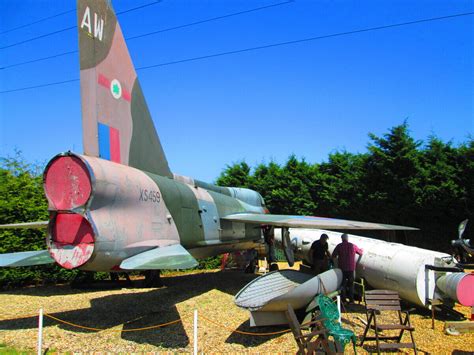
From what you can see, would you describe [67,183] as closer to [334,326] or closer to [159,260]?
[159,260]

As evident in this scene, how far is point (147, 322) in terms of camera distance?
26.6 feet

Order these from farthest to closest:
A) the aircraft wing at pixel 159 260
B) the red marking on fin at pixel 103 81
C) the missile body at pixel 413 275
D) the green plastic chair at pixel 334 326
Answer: the missile body at pixel 413 275
the red marking on fin at pixel 103 81
the aircraft wing at pixel 159 260
the green plastic chair at pixel 334 326

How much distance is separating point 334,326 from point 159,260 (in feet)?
9.46

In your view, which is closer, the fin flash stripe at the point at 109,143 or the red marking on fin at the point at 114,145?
the fin flash stripe at the point at 109,143

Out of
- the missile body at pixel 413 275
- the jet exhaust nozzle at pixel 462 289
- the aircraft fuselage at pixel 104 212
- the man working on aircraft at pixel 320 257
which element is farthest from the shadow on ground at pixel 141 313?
the jet exhaust nozzle at pixel 462 289

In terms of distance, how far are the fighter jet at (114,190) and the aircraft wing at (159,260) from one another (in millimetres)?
16

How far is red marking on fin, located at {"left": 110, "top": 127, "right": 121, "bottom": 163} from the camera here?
24.8ft

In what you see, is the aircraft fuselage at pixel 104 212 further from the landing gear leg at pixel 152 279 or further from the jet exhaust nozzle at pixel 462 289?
the jet exhaust nozzle at pixel 462 289

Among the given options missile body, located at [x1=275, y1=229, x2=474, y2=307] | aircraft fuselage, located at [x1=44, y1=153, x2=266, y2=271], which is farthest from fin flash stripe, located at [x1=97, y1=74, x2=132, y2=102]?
missile body, located at [x1=275, y1=229, x2=474, y2=307]

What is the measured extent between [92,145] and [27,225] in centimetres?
503

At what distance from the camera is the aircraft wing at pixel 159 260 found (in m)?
6.20

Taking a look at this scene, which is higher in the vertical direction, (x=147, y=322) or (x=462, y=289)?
(x=462, y=289)

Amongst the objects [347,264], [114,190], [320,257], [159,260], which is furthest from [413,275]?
[114,190]

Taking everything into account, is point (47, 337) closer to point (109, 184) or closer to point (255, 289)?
point (109, 184)
